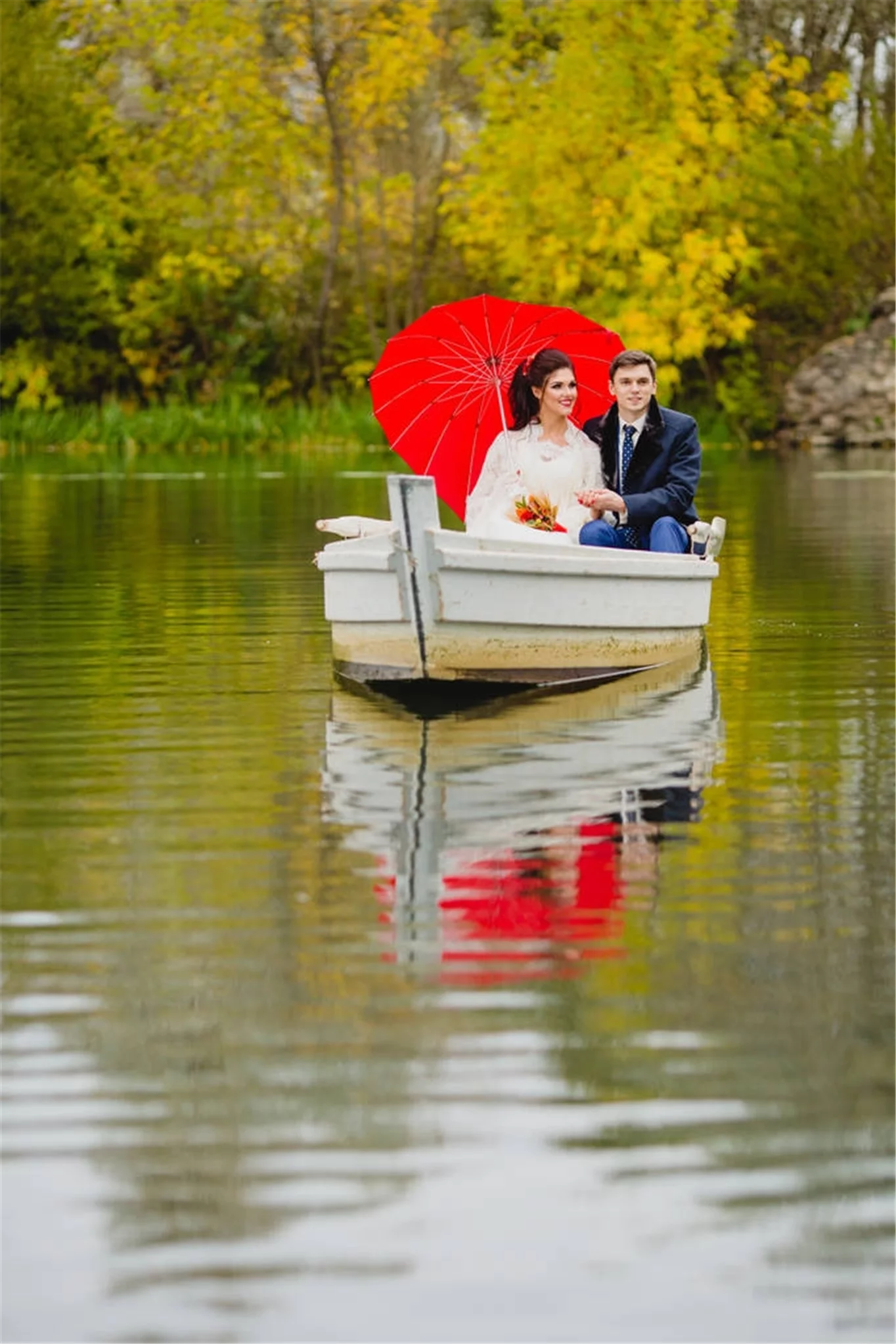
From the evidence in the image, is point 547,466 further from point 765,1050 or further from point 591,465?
point 765,1050

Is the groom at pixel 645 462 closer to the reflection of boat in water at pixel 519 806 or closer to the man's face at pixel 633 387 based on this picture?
the man's face at pixel 633 387

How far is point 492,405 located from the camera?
44.1 feet

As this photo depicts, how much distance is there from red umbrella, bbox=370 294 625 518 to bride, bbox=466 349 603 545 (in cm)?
40

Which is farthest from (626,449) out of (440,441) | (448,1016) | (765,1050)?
(765,1050)

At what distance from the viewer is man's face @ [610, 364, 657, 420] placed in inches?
491

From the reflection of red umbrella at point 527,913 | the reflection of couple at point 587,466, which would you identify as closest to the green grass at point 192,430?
the reflection of couple at point 587,466

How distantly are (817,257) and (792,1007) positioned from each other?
3635cm

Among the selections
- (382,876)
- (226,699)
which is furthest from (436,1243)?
(226,699)

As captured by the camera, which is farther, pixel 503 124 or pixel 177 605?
pixel 503 124

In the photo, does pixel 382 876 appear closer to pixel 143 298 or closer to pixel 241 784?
pixel 241 784

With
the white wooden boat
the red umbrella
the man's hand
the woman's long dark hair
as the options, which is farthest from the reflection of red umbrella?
the red umbrella

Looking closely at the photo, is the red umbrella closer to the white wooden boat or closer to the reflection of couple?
the reflection of couple

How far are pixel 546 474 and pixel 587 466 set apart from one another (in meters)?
0.19

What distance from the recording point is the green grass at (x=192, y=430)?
1544 inches
